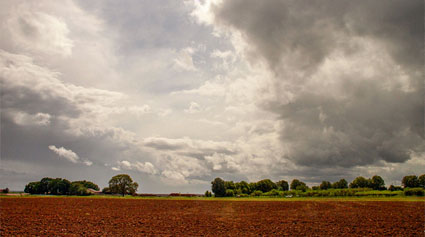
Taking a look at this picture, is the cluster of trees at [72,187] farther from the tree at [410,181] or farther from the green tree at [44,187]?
the tree at [410,181]

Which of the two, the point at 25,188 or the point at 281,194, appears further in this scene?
the point at 25,188

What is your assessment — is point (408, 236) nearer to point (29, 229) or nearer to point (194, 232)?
point (194, 232)

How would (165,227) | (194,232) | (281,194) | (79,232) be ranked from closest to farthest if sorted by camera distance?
(79,232) < (194,232) < (165,227) < (281,194)

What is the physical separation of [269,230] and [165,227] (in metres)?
10.3

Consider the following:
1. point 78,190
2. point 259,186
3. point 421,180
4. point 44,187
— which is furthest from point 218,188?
point 421,180

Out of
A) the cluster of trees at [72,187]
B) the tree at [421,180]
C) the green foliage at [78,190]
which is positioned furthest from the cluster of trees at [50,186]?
the tree at [421,180]

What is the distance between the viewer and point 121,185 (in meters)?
139

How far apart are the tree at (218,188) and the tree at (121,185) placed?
142 ft

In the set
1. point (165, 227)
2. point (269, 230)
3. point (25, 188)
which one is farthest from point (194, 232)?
point (25, 188)

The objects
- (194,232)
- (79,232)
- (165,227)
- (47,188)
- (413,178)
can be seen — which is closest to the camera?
(79,232)

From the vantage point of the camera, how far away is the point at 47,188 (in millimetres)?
162000

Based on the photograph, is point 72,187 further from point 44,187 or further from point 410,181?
point 410,181

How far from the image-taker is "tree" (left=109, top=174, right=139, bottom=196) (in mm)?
138375

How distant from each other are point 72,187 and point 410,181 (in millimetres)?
214680
